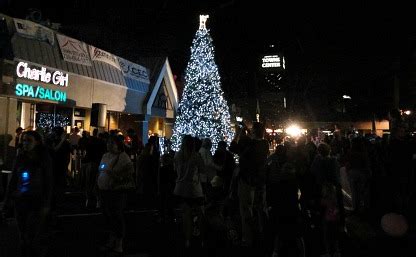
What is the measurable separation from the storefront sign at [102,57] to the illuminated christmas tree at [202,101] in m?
4.23

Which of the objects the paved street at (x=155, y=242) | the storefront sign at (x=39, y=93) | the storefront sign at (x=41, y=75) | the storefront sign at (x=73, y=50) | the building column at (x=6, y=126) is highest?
the storefront sign at (x=73, y=50)

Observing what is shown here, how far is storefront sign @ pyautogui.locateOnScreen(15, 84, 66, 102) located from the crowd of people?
4421mm

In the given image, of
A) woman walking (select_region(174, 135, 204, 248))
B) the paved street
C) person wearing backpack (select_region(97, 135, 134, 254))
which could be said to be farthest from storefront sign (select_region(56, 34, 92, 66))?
woman walking (select_region(174, 135, 204, 248))

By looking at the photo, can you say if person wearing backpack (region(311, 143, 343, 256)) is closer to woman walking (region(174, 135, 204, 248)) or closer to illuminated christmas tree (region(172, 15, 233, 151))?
woman walking (region(174, 135, 204, 248))

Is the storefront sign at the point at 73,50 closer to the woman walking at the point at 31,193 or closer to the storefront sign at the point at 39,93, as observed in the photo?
the storefront sign at the point at 39,93

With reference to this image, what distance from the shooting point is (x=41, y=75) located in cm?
1554

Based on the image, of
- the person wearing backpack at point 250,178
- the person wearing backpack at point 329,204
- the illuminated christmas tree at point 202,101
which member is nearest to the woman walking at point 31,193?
the person wearing backpack at point 250,178

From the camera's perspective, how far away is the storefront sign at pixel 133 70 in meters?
22.5

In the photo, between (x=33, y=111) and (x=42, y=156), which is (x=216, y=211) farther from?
(x=33, y=111)

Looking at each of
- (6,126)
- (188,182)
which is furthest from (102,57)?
(188,182)

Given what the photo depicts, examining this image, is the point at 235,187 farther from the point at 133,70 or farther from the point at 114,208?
the point at 133,70

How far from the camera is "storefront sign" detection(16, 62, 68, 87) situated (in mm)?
14641

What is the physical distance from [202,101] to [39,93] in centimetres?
1017

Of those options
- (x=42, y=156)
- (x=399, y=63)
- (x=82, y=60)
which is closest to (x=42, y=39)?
(x=82, y=60)
